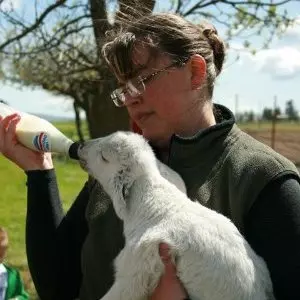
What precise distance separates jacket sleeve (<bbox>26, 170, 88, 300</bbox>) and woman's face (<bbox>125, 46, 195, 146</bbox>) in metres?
0.56

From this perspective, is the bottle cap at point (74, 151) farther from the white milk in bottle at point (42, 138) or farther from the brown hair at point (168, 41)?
the brown hair at point (168, 41)

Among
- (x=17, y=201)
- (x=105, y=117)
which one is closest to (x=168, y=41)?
(x=105, y=117)

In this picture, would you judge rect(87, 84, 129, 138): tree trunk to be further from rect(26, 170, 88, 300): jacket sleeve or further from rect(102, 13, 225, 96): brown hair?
rect(102, 13, 225, 96): brown hair

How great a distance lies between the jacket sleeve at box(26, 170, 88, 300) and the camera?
2.70m

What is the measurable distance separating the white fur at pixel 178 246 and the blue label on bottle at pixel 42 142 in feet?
1.27

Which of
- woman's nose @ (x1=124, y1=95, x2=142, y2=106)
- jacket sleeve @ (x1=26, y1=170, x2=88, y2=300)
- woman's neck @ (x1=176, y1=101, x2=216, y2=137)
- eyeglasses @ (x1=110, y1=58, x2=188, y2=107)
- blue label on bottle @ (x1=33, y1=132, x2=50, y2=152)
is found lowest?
jacket sleeve @ (x1=26, y1=170, x2=88, y2=300)

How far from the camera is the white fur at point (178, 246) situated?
2.09m

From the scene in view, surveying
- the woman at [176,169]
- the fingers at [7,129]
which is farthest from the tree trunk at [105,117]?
the woman at [176,169]

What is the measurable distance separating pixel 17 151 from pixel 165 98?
0.77 meters

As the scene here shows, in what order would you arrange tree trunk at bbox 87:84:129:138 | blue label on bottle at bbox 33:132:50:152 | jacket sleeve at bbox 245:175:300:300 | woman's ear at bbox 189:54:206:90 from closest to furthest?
jacket sleeve at bbox 245:175:300:300 < woman's ear at bbox 189:54:206:90 < blue label on bottle at bbox 33:132:50:152 < tree trunk at bbox 87:84:129:138

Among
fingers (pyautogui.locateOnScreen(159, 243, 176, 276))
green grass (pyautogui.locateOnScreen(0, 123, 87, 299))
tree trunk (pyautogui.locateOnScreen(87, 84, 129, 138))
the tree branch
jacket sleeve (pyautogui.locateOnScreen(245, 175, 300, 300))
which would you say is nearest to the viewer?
jacket sleeve (pyautogui.locateOnScreen(245, 175, 300, 300))

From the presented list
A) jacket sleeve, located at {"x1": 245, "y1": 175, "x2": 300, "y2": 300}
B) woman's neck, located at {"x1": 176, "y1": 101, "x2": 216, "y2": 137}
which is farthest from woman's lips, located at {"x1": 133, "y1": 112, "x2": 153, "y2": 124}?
jacket sleeve, located at {"x1": 245, "y1": 175, "x2": 300, "y2": 300}

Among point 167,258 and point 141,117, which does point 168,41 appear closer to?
point 141,117

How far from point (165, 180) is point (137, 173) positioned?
0.64ft
